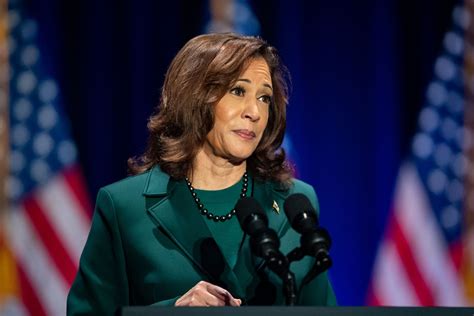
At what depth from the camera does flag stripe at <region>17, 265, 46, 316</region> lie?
342 cm

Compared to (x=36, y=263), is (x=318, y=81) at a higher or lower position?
higher

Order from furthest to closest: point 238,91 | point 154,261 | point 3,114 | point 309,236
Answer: point 3,114, point 238,91, point 154,261, point 309,236

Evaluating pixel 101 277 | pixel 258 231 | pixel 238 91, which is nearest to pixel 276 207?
pixel 238 91

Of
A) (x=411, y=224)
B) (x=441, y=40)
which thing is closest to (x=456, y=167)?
(x=411, y=224)

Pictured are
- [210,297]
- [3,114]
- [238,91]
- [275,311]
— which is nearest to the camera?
[275,311]

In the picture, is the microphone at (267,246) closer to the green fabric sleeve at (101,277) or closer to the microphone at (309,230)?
the microphone at (309,230)

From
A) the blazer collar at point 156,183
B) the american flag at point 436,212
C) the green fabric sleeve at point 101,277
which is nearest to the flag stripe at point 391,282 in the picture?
the american flag at point 436,212

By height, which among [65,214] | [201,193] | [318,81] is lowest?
[65,214]

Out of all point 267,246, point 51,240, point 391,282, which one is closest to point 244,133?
point 267,246

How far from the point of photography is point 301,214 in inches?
63.6

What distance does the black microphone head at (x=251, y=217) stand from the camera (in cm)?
159

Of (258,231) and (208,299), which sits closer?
(258,231)

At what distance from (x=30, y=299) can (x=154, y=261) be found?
1.59 m

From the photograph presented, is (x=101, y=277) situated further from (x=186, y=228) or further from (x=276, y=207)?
(x=276, y=207)
